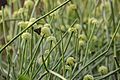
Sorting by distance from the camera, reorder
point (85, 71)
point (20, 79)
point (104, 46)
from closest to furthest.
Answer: point (20, 79) → point (85, 71) → point (104, 46)

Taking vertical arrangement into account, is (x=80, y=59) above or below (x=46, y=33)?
below

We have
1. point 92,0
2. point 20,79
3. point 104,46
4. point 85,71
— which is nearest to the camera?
point 20,79

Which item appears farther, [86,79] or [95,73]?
[95,73]

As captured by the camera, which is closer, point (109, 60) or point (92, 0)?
point (109, 60)

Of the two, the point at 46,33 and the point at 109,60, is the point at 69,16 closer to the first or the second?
the point at 109,60

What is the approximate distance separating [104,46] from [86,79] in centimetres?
27

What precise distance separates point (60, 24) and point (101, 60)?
9.6 inches

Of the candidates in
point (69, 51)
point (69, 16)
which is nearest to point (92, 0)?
point (69, 16)

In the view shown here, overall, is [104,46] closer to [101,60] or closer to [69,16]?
[101,60]

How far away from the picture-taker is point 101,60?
31.3 inches

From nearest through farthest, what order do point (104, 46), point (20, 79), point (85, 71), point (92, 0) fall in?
point (20, 79), point (85, 71), point (104, 46), point (92, 0)

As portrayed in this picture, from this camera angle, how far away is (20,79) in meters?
0.55

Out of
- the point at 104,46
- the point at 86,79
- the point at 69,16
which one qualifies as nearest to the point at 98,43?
the point at 104,46

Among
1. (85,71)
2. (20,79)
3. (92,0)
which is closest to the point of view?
(20,79)
